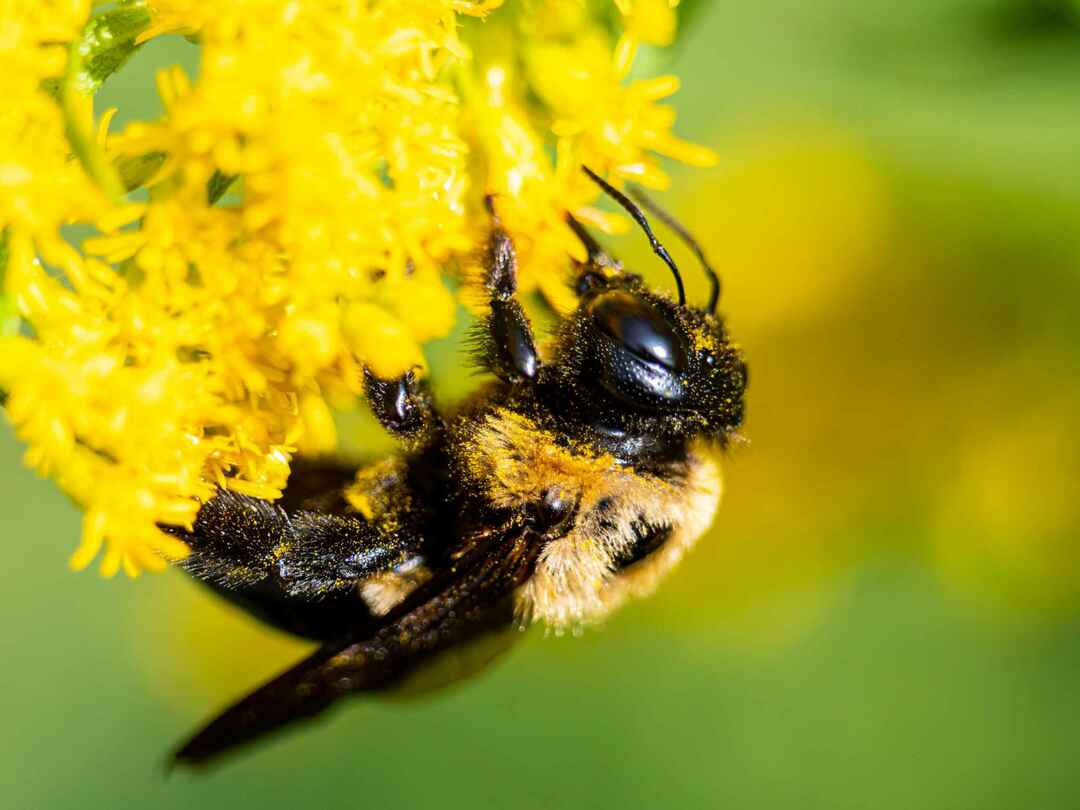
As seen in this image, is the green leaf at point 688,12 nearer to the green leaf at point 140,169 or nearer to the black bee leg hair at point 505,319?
the black bee leg hair at point 505,319

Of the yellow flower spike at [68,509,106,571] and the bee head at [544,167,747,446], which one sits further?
the bee head at [544,167,747,446]

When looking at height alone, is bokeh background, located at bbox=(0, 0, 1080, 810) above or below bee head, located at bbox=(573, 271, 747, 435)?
below

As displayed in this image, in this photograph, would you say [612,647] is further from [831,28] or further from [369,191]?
[369,191]

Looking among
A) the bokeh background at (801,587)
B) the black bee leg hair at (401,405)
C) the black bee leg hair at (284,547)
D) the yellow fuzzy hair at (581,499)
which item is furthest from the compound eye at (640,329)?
the bokeh background at (801,587)

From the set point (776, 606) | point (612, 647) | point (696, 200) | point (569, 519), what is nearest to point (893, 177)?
point (696, 200)

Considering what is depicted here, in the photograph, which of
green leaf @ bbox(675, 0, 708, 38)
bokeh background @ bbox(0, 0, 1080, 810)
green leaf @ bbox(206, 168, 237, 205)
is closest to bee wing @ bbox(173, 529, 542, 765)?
green leaf @ bbox(206, 168, 237, 205)

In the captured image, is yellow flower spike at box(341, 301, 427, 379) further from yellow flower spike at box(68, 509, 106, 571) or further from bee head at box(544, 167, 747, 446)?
yellow flower spike at box(68, 509, 106, 571)
